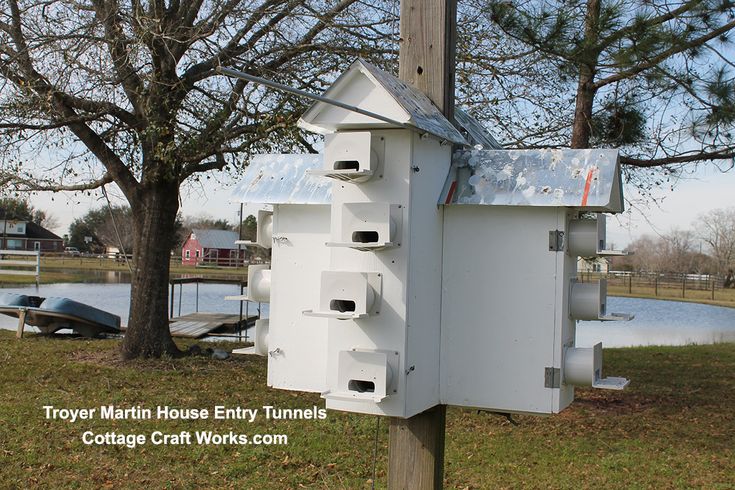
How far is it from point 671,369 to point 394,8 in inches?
235

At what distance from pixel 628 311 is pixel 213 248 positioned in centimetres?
2339

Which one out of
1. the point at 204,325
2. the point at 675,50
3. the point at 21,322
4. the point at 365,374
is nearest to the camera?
the point at 365,374

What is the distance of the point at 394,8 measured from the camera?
314 inches

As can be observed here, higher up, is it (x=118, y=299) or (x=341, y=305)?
(x=341, y=305)

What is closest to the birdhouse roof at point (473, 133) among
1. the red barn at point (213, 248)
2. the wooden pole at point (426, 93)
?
the wooden pole at point (426, 93)

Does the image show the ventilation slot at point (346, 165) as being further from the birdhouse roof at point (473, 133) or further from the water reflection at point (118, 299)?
the water reflection at point (118, 299)

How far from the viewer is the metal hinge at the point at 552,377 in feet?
7.85

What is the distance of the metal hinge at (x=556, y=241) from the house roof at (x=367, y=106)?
44 cm

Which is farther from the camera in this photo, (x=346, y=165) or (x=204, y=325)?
(x=204, y=325)

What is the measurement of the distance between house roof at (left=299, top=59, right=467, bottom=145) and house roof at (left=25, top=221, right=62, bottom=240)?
173ft

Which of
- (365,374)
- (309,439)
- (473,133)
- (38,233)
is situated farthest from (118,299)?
(38,233)

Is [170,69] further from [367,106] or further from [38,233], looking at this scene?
[38,233]

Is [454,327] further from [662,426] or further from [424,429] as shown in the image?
[662,426]

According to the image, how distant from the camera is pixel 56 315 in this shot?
1131 centimetres
